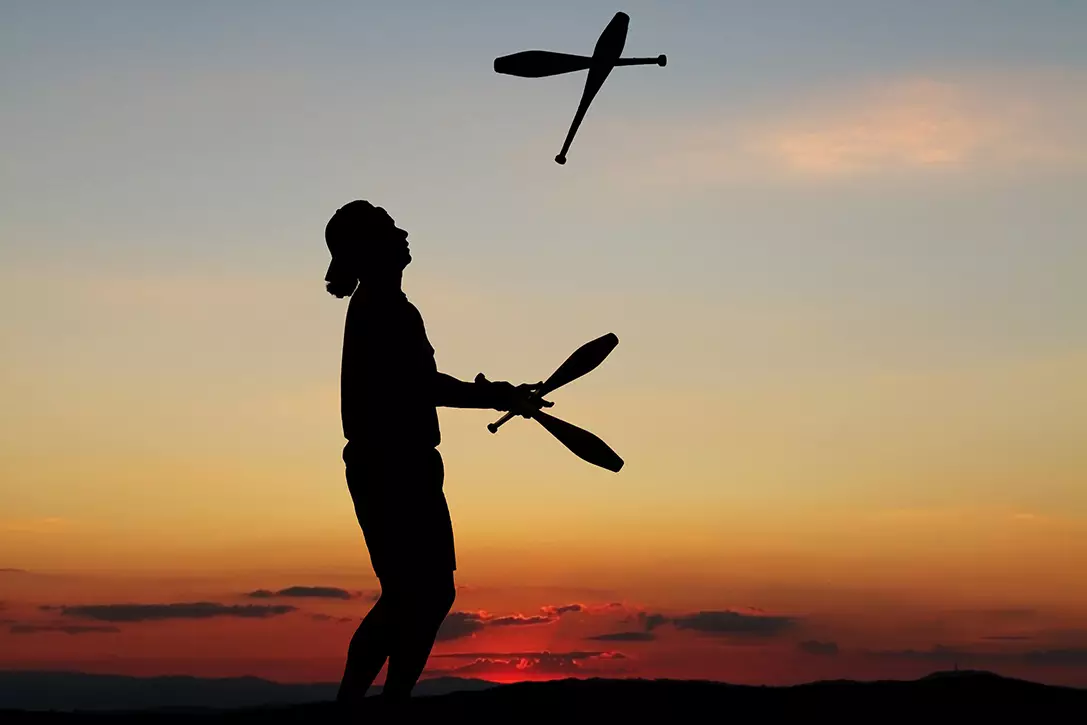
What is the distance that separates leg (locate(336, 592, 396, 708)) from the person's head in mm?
2395

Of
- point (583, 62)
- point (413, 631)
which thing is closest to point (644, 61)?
point (583, 62)

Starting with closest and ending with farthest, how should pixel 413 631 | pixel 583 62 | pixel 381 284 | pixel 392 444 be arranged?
pixel 413 631
pixel 392 444
pixel 381 284
pixel 583 62

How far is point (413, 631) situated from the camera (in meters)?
10.2

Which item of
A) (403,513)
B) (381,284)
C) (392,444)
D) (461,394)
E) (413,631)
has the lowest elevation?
(413,631)

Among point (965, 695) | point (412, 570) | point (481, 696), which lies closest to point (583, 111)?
point (412, 570)

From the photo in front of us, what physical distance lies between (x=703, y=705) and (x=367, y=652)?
249 centimetres

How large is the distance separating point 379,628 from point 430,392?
5.71 ft

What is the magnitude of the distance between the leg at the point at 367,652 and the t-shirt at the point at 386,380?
117cm

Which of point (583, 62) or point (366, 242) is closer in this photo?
point (366, 242)

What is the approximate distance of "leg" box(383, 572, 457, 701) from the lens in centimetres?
1021

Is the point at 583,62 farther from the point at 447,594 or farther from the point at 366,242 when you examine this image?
the point at 447,594

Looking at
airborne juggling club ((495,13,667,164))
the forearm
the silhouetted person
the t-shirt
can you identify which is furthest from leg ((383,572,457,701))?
airborne juggling club ((495,13,667,164))

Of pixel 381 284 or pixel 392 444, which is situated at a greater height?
pixel 381 284

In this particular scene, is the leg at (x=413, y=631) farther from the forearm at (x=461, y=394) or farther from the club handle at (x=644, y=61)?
the club handle at (x=644, y=61)
